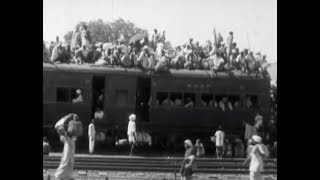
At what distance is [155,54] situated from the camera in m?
19.8

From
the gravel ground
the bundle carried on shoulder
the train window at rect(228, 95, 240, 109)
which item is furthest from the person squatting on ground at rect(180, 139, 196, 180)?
the train window at rect(228, 95, 240, 109)

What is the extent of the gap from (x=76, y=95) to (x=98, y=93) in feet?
3.83

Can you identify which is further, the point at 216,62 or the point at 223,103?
the point at 223,103

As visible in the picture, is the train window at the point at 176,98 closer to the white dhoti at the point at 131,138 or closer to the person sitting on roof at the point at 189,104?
the person sitting on roof at the point at 189,104

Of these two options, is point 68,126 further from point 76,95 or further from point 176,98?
point 176,98

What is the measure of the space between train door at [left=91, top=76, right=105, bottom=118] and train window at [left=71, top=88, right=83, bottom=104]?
0.80m

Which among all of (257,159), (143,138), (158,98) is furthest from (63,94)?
(257,159)

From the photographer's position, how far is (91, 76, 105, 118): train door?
20.1 metres

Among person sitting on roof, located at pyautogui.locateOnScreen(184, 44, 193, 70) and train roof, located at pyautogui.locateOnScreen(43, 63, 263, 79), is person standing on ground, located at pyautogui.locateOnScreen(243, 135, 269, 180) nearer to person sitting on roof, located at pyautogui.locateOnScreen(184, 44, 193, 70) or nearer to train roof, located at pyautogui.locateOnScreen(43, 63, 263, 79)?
train roof, located at pyautogui.locateOnScreen(43, 63, 263, 79)

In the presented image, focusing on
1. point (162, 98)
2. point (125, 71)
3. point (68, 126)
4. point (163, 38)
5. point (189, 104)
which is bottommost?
point (68, 126)
